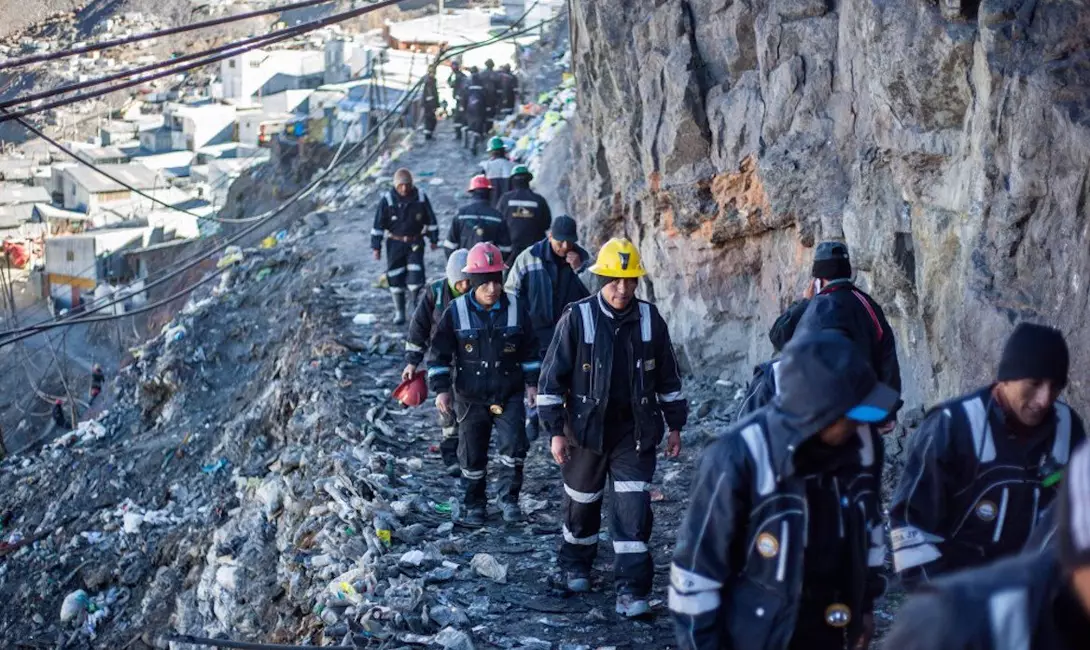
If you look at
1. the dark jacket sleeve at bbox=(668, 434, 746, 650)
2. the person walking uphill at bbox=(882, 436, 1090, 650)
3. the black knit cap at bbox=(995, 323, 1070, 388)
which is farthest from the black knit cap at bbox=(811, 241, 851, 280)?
the person walking uphill at bbox=(882, 436, 1090, 650)

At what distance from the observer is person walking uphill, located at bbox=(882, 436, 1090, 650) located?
1.96m

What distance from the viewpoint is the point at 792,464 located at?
3295 millimetres

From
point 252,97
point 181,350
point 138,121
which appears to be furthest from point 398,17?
point 181,350

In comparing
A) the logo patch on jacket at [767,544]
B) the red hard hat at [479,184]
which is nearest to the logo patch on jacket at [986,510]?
the logo patch on jacket at [767,544]

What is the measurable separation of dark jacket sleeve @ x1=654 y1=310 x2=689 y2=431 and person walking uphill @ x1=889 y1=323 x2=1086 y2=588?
224 centimetres

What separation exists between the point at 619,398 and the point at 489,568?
1596 mm

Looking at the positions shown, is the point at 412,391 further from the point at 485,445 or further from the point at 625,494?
the point at 625,494

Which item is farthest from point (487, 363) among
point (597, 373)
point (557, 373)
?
point (597, 373)

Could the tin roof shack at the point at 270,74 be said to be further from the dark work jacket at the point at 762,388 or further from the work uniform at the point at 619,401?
the dark work jacket at the point at 762,388

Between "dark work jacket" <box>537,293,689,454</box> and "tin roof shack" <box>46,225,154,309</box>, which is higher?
"dark work jacket" <box>537,293,689,454</box>

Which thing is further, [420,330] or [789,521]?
[420,330]

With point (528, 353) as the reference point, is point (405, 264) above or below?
below

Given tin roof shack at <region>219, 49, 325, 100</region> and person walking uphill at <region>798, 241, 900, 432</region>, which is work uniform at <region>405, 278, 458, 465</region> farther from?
tin roof shack at <region>219, 49, 325, 100</region>

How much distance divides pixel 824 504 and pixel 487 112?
1993 centimetres
